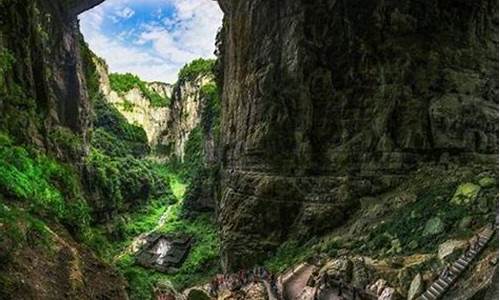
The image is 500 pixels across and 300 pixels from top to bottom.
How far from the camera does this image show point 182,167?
73312 mm

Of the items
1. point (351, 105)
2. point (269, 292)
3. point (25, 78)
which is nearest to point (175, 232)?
point (351, 105)

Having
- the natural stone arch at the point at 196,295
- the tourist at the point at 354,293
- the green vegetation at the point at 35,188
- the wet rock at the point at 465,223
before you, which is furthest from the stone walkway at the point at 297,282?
the green vegetation at the point at 35,188

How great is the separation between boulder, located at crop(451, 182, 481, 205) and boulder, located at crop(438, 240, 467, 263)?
294cm

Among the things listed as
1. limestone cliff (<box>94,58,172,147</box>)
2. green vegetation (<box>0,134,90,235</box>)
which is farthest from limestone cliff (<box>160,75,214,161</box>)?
green vegetation (<box>0,134,90,235</box>)

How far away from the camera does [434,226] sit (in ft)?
50.4

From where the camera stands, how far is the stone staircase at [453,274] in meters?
10.7

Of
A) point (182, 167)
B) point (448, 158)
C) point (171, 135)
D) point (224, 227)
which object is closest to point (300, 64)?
point (448, 158)

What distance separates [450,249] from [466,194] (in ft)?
14.3

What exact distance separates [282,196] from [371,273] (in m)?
9.62

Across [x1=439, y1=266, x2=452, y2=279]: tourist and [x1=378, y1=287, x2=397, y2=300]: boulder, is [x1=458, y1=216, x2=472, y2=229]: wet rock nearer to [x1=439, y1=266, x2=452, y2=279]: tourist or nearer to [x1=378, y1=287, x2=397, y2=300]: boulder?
[x1=439, y1=266, x2=452, y2=279]: tourist

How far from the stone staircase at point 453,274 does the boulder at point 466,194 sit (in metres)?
4.25

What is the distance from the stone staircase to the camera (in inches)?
421

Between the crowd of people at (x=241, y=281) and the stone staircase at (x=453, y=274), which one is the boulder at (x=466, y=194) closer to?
the stone staircase at (x=453, y=274)

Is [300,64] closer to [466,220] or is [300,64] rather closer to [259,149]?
[259,149]
